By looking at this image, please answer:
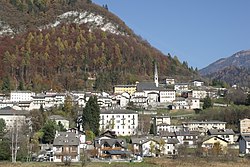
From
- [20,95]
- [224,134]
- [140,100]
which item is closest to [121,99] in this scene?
[140,100]

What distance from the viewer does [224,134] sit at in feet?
155

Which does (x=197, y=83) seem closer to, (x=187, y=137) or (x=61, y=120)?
(x=187, y=137)

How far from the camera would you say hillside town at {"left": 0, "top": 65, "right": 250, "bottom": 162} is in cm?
3891

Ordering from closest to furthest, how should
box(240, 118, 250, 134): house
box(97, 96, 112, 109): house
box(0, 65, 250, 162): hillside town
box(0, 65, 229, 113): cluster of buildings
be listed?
box(0, 65, 250, 162): hillside town, box(240, 118, 250, 134): house, box(0, 65, 229, 113): cluster of buildings, box(97, 96, 112, 109): house

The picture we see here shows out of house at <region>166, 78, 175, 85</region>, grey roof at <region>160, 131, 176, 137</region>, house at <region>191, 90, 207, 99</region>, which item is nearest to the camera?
grey roof at <region>160, 131, 176, 137</region>

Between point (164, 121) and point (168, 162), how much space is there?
68.0ft

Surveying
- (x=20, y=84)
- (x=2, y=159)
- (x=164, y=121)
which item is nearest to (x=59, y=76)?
(x=20, y=84)

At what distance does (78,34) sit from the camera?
3969 inches

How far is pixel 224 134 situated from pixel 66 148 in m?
18.6

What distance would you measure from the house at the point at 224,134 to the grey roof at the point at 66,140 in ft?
52.7

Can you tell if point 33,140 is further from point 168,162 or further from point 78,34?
point 78,34

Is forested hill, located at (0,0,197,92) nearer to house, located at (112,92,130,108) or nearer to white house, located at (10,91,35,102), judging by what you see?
white house, located at (10,91,35,102)

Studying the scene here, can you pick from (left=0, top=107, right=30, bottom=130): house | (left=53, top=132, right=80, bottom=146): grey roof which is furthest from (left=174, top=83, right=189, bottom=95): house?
(left=53, top=132, right=80, bottom=146): grey roof

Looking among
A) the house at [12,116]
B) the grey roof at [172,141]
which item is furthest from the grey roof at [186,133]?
the house at [12,116]
